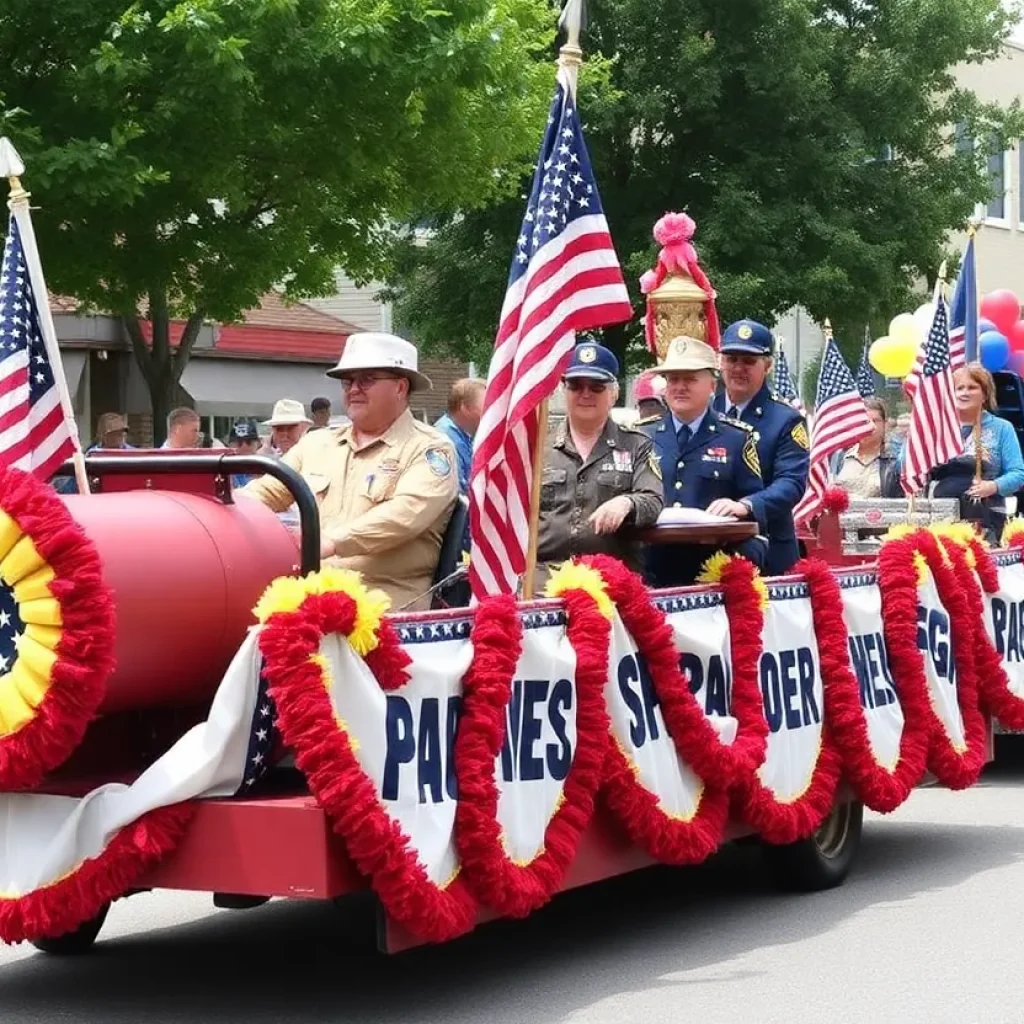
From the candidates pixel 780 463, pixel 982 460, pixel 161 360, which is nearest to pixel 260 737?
pixel 780 463

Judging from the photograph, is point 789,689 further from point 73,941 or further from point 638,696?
point 73,941

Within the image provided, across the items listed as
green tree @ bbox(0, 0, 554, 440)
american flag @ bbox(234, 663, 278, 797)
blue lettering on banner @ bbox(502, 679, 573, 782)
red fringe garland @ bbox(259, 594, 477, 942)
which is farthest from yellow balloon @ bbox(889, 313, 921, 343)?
red fringe garland @ bbox(259, 594, 477, 942)

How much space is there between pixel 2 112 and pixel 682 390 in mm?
8399

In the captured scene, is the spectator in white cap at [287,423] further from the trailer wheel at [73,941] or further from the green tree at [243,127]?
the trailer wheel at [73,941]

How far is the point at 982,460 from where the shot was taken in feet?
40.4

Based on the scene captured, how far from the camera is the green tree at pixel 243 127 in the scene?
15.1 m

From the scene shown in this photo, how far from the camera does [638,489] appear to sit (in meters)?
7.66

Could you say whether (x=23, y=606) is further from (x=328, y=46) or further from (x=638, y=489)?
(x=328, y=46)

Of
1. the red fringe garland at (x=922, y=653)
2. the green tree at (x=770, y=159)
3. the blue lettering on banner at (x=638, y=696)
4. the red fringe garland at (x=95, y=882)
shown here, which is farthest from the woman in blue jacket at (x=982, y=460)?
the green tree at (x=770, y=159)

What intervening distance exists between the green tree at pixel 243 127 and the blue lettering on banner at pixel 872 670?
8.33 m

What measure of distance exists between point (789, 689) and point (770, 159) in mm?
22918

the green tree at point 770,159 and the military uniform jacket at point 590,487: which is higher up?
the green tree at point 770,159

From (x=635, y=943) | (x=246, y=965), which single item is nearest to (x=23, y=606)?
(x=246, y=965)

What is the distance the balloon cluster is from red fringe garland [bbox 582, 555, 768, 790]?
7182mm
